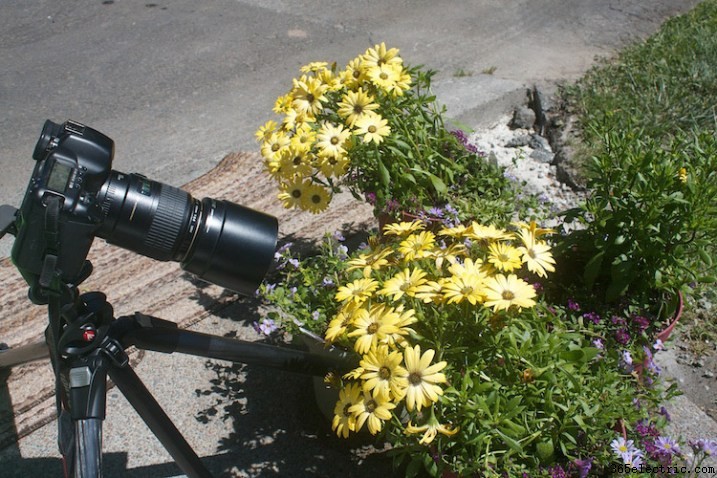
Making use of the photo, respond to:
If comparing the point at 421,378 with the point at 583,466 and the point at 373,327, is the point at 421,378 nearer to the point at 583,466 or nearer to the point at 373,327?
the point at 373,327

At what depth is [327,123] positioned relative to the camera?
2320 millimetres

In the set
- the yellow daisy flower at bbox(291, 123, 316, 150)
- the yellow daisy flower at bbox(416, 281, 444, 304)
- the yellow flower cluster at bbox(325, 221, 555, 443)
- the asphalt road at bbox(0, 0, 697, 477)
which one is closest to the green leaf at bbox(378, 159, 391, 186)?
the yellow daisy flower at bbox(291, 123, 316, 150)

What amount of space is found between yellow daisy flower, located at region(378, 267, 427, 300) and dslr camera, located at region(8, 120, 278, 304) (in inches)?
11.4

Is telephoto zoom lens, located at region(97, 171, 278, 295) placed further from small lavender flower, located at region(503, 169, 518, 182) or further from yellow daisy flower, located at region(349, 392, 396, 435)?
small lavender flower, located at region(503, 169, 518, 182)

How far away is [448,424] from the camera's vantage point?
64.9 inches

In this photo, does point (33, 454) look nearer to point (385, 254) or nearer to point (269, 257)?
point (269, 257)

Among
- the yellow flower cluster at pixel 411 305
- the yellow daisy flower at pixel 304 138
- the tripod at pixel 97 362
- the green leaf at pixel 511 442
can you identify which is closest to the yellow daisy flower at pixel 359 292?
the yellow flower cluster at pixel 411 305

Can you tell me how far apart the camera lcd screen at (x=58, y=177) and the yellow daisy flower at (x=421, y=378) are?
0.78m

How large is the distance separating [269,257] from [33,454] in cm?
107

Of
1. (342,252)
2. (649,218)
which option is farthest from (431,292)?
(649,218)

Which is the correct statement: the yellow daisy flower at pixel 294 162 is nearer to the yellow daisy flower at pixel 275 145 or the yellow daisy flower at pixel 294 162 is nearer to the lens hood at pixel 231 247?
the yellow daisy flower at pixel 275 145

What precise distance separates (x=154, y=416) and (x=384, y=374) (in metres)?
0.53

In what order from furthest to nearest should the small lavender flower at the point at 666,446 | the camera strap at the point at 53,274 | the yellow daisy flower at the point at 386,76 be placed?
1. the yellow daisy flower at the point at 386,76
2. the small lavender flower at the point at 666,446
3. the camera strap at the point at 53,274

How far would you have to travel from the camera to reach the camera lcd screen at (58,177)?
4.72ft
